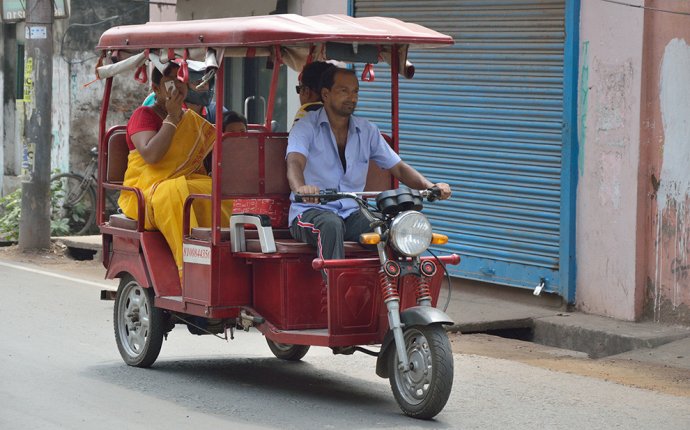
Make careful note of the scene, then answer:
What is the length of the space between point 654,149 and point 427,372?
3967 millimetres

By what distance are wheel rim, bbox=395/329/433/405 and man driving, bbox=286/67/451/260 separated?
1.96 feet

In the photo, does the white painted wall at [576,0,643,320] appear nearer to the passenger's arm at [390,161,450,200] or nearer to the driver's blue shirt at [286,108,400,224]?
the passenger's arm at [390,161,450,200]

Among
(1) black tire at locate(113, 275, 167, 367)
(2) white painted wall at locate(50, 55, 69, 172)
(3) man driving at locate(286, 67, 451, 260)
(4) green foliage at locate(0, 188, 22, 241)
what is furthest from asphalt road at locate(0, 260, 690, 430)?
(2) white painted wall at locate(50, 55, 69, 172)

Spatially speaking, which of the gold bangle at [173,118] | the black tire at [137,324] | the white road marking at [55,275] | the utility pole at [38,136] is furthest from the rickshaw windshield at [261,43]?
the utility pole at [38,136]

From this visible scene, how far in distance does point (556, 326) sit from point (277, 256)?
3532 mm

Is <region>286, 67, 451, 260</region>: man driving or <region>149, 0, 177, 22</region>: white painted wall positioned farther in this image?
<region>149, 0, 177, 22</region>: white painted wall

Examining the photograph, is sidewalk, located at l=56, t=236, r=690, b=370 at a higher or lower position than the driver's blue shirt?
lower

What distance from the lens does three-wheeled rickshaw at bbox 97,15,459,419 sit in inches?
255

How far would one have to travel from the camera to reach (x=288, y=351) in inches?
319

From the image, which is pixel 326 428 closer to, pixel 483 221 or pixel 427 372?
pixel 427 372

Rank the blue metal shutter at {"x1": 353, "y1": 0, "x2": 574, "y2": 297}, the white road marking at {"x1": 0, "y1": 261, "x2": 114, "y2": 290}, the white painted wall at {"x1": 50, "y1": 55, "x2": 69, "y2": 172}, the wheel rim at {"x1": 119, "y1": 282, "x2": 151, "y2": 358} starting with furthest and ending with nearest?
the white painted wall at {"x1": 50, "y1": 55, "x2": 69, "y2": 172}, the white road marking at {"x1": 0, "y1": 261, "x2": 114, "y2": 290}, the blue metal shutter at {"x1": 353, "y1": 0, "x2": 574, "y2": 297}, the wheel rim at {"x1": 119, "y1": 282, "x2": 151, "y2": 358}

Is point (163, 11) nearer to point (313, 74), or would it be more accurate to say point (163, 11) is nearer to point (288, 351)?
point (288, 351)

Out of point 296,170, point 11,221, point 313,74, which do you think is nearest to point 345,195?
point 296,170

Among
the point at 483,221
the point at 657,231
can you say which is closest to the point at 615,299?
the point at 657,231
